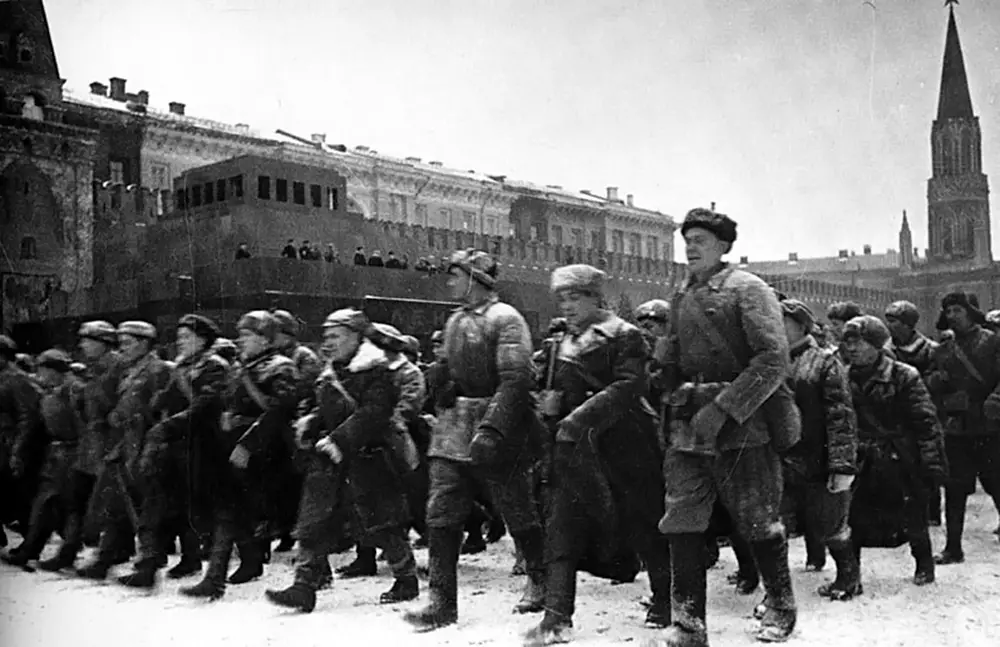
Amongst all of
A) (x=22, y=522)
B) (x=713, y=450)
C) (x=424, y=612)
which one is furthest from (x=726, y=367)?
(x=22, y=522)

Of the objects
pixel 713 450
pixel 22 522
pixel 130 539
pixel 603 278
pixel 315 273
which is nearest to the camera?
pixel 713 450

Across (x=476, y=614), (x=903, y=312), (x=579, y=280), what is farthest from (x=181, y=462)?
(x=903, y=312)

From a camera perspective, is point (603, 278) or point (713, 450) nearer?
point (713, 450)

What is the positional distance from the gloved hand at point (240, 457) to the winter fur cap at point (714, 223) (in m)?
3.24

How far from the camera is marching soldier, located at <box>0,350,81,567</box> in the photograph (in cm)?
744

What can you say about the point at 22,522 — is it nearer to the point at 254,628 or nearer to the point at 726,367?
the point at 254,628

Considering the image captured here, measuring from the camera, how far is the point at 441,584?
538cm

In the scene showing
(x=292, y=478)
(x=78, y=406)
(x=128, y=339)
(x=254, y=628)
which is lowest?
(x=254, y=628)

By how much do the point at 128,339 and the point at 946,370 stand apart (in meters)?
5.95

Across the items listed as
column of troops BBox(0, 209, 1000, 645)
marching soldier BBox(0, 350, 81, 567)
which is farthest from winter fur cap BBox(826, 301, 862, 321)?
marching soldier BBox(0, 350, 81, 567)

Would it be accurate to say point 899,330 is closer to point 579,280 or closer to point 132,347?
point 579,280

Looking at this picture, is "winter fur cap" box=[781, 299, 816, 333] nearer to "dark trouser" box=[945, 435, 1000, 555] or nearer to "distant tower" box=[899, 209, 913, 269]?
"distant tower" box=[899, 209, 913, 269]

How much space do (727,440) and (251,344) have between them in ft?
11.6

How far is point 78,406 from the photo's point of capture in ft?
24.9
